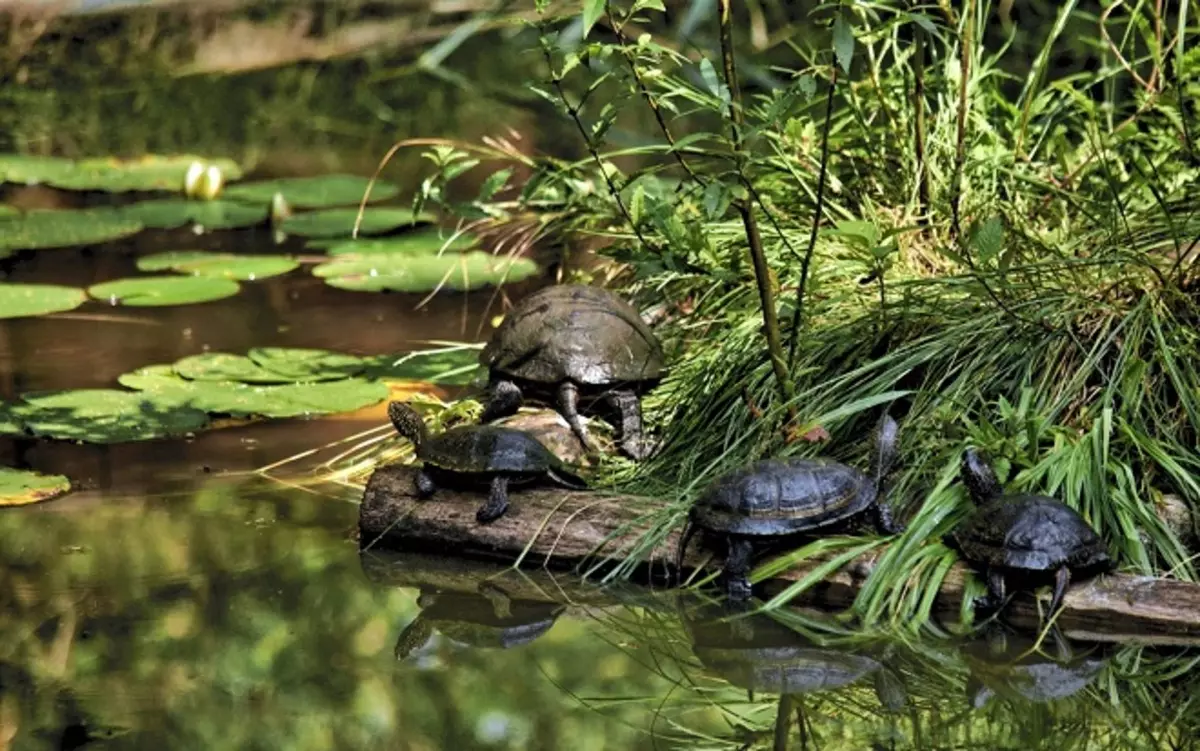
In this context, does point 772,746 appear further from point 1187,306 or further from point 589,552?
point 1187,306

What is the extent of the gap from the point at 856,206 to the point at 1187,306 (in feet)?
4.41

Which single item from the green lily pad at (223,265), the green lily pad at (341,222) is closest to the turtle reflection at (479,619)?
the green lily pad at (223,265)

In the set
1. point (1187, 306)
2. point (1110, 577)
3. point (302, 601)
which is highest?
point (1187, 306)

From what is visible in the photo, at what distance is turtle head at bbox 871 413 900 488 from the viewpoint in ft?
15.6

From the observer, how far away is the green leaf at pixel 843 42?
4113mm

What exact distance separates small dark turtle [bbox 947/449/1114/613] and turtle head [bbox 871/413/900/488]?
0.32 meters

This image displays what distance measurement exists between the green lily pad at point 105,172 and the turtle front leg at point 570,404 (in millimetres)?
4551

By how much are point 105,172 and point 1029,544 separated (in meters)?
6.67

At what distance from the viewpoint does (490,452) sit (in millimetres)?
4855

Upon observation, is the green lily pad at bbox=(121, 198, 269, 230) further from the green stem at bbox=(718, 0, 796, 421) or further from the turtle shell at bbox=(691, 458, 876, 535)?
the turtle shell at bbox=(691, 458, 876, 535)

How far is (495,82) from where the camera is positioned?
1304 centimetres

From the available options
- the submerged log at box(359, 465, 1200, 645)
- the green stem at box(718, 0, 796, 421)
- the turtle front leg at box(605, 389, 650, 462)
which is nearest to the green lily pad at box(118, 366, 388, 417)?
the turtle front leg at box(605, 389, 650, 462)

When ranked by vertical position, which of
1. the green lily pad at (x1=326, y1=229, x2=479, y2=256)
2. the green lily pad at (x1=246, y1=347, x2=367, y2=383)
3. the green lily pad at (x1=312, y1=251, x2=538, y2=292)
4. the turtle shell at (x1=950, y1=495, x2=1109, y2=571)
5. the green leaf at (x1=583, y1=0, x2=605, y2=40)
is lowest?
the green lily pad at (x1=326, y1=229, x2=479, y2=256)

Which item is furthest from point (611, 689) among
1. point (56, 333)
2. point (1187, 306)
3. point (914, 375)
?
point (56, 333)
